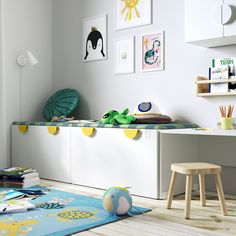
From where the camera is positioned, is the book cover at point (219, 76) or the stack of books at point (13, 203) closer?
the stack of books at point (13, 203)

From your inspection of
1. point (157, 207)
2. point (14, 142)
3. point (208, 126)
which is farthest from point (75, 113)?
point (157, 207)

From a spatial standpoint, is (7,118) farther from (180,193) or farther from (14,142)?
(180,193)

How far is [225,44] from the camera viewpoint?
3020 mm

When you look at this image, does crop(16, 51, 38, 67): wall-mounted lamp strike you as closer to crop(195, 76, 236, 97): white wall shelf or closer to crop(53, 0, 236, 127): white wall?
crop(53, 0, 236, 127): white wall

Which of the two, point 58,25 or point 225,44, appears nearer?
point 225,44

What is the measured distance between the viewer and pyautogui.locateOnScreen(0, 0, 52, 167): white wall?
403 cm

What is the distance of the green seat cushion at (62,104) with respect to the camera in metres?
4.02

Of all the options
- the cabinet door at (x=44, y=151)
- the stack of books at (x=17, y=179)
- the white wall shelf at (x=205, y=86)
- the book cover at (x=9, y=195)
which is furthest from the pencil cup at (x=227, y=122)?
the stack of books at (x=17, y=179)

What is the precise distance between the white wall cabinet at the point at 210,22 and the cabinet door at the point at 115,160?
2.62ft

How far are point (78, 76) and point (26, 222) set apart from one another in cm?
222

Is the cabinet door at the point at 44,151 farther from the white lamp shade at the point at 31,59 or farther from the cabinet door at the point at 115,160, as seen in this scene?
the white lamp shade at the point at 31,59

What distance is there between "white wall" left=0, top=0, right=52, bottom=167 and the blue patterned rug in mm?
1552

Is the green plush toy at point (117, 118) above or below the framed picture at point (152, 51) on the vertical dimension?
below

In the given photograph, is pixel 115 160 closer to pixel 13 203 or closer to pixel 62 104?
pixel 13 203
